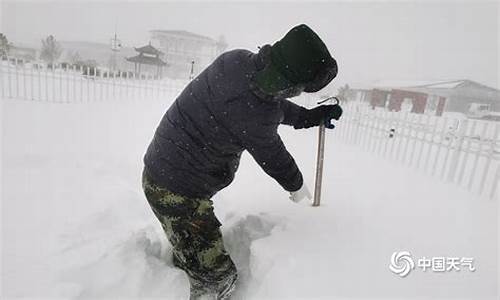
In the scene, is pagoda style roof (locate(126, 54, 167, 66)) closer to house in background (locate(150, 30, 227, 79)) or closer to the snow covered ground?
house in background (locate(150, 30, 227, 79))

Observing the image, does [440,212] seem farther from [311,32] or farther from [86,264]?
[86,264]

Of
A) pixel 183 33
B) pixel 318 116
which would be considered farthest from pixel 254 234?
pixel 183 33

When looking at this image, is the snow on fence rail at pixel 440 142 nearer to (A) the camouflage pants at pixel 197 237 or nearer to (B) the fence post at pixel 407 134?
(B) the fence post at pixel 407 134

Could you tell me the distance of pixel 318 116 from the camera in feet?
7.98

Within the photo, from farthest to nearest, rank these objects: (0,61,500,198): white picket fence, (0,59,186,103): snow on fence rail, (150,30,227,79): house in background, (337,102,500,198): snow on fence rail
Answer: (150,30,227,79): house in background → (0,59,186,103): snow on fence rail → (0,61,500,198): white picket fence → (337,102,500,198): snow on fence rail

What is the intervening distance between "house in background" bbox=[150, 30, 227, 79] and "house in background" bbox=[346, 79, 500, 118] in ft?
68.2

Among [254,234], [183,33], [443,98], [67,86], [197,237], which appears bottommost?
[443,98]

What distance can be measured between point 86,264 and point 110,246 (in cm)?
26

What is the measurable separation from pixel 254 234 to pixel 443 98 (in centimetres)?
3392

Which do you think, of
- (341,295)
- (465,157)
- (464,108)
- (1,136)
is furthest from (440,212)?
(464,108)

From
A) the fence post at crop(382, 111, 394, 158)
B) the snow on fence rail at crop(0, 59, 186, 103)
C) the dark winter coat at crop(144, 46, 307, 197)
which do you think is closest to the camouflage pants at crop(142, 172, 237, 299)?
the dark winter coat at crop(144, 46, 307, 197)

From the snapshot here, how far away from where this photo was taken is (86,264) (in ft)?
7.23

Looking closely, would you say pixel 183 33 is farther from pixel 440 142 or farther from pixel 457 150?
pixel 457 150

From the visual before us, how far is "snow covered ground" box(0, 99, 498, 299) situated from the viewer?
1946 mm
